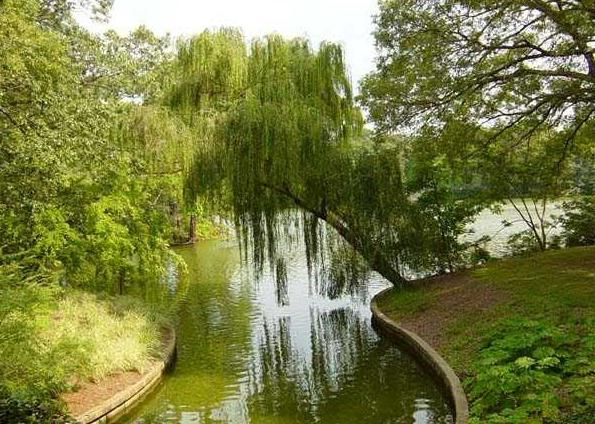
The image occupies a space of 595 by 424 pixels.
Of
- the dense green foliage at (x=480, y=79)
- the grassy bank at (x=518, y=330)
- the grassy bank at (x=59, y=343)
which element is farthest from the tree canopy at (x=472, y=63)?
the grassy bank at (x=59, y=343)

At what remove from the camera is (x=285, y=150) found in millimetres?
12812

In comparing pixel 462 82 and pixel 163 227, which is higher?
pixel 462 82

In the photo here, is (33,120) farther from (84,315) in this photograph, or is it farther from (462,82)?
(462,82)

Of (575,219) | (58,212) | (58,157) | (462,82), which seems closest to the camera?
(58,157)

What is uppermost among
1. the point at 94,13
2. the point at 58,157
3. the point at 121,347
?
the point at 94,13

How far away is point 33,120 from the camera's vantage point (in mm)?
9688

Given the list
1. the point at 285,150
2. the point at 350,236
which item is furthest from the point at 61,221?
the point at 350,236

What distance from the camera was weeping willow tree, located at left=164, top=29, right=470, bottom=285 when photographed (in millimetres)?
12930

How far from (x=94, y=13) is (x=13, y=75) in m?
5.40

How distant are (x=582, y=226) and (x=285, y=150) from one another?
11.0 metres

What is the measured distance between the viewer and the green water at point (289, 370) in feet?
28.4

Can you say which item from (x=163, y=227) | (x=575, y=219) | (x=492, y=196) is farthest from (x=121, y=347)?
(x=575, y=219)

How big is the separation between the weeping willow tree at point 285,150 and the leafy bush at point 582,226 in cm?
658

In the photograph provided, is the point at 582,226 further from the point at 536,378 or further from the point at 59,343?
the point at 59,343
